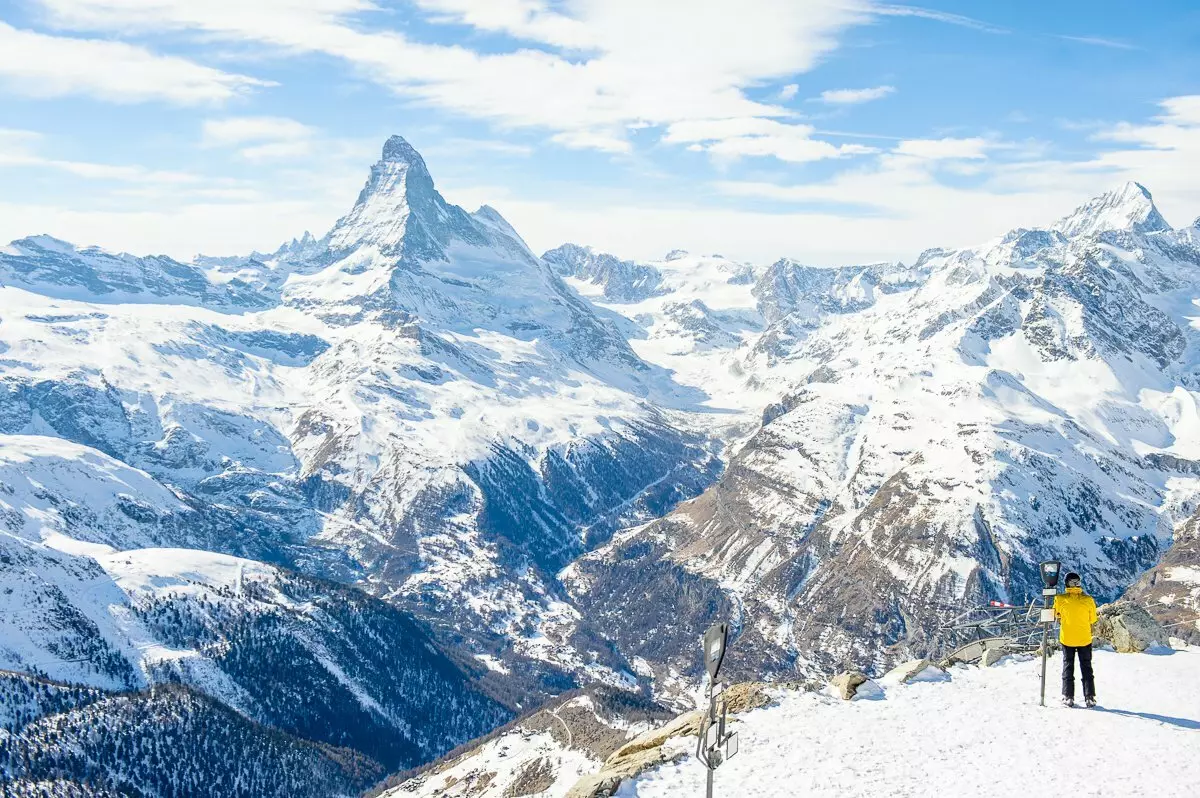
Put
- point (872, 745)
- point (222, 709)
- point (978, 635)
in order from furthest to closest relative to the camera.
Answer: point (222, 709) < point (978, 635) < point (872, 745)

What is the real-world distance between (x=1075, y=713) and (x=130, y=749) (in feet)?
592

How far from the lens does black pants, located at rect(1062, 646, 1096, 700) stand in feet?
125

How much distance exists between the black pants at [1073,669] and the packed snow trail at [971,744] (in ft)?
2.91

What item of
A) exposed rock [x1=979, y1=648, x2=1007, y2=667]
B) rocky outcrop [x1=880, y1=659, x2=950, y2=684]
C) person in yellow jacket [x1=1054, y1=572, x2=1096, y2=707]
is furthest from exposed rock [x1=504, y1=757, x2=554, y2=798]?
person in yellow jacket [x1=1054, y1=572, x2=1096, y2=707]

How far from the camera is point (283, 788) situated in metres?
184

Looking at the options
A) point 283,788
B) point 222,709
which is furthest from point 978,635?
point 222,709

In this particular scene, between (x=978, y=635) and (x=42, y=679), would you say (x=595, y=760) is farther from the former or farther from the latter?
(x=42, y=679)

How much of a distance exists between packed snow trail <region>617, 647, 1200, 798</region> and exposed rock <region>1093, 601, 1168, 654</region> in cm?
361

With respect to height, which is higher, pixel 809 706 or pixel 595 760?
pixel 809 706

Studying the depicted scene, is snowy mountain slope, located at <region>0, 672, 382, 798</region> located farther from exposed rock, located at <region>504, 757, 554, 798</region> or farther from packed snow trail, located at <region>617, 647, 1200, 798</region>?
packed snow trail, located at <region>617, 647, 1200, 798</region>

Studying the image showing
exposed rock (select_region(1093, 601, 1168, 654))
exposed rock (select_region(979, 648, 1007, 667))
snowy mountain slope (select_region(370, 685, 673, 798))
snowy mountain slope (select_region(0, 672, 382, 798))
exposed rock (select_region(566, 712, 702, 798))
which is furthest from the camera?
snowy mountain slope (select_region(0, 672, 382, 798))

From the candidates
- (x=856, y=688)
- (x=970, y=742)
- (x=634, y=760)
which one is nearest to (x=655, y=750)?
(x=634, y=760)

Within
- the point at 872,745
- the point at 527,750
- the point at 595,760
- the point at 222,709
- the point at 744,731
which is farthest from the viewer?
the point at 222,709

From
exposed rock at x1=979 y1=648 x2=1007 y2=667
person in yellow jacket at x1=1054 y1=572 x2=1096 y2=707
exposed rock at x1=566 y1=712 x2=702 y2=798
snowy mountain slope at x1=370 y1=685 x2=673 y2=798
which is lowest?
snowy mountain slope at x1=370 y1=685 x2=673 y2=798
